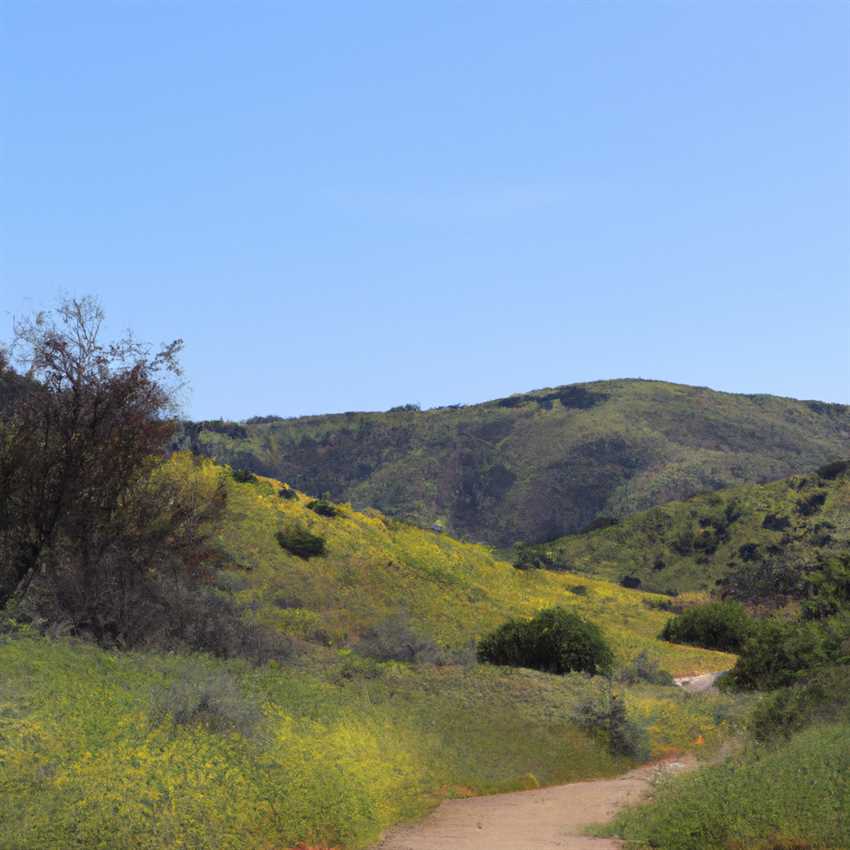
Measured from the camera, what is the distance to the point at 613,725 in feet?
88.1

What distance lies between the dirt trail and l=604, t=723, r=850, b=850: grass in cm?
81

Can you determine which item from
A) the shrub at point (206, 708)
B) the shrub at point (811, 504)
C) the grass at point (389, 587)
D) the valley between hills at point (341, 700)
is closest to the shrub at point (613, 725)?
the valley between hills at point (341, 700)

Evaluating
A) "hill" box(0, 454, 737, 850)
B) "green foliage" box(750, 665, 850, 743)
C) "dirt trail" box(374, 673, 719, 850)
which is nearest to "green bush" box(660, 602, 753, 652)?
"hill" box(0, 454, 737, 850)

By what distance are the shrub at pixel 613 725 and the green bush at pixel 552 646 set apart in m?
10.3

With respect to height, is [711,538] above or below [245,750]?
above

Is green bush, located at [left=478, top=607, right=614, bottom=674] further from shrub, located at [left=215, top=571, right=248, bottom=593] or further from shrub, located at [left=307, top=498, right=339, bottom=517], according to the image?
shrub, located at [left=307, top=498, right=339, bottom=517]

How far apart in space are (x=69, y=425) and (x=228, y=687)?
10438 millimetres

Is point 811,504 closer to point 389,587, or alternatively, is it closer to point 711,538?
point 711,538

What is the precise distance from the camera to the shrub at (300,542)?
58469mm

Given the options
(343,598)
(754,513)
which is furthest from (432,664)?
(754,513)

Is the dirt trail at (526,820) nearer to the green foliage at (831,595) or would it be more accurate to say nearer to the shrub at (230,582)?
the green foliage at (831,595)

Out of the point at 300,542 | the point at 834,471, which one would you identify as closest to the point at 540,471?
the point at 834,471

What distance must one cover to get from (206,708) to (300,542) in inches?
1637

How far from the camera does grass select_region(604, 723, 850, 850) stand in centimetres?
1355
